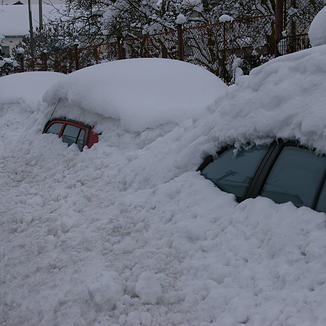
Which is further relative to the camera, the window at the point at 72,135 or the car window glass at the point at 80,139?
the window at the point at 72,135

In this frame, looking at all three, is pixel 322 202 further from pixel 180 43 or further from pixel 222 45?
pixel 180 43

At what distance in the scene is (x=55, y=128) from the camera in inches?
298

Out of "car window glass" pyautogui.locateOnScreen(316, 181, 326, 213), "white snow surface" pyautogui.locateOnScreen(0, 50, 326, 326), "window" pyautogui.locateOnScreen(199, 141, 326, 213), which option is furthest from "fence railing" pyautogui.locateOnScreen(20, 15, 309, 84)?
"car window glass" pyautogui.locateOnScreen(316, 181, 326, 213)

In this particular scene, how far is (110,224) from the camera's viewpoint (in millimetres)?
4348

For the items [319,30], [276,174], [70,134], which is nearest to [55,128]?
[70,134]

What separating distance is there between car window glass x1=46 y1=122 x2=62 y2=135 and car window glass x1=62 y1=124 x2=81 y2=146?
23 centimetres

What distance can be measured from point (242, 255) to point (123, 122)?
3543 mm

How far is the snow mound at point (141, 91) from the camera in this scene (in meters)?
6.41

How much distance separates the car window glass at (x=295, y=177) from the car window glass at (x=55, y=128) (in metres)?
4.67

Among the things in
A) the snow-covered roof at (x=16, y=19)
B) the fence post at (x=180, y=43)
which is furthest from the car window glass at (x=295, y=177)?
the snow-covered roof at (x=16, y=19)

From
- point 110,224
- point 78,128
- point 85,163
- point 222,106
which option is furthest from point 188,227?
point 78,128

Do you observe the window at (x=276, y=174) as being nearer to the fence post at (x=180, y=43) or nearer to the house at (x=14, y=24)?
the fence post at (x=180, y=43)

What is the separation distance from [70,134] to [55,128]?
67cm

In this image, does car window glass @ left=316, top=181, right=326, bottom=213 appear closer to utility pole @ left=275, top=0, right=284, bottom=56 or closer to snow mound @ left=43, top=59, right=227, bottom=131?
snow mound @ left=43, top=59, right=227, bottom=131
